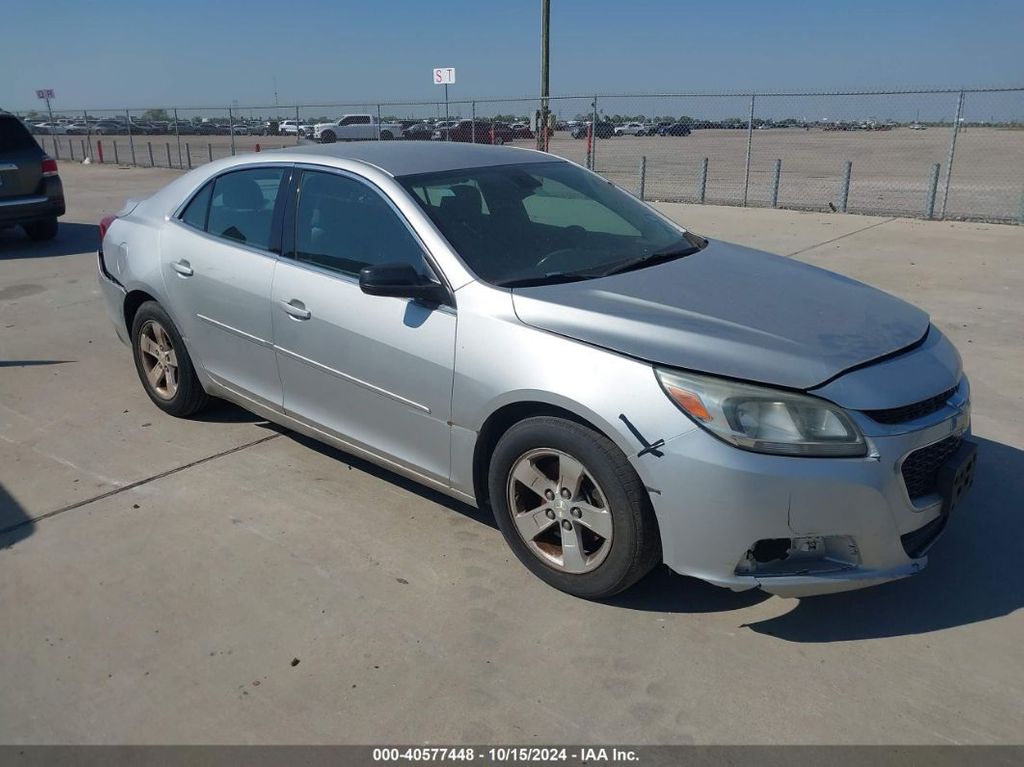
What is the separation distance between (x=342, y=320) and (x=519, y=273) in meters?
0.82

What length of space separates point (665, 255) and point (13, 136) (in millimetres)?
9885

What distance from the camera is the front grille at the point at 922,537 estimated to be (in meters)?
2.90

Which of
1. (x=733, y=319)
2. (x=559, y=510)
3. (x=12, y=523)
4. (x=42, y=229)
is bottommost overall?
(x=12, y=523)

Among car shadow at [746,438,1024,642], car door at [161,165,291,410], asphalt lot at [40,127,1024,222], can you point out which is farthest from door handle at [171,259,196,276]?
asphalt lot at [40,127,1024,222]

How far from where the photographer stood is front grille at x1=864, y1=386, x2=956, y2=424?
9.20ft

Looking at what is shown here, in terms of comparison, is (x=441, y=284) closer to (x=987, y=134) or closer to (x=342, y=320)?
(x=342, y=320)

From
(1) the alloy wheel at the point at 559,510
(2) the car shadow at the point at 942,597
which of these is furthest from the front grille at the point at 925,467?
(1) the alloy wheel at the point at 559,510

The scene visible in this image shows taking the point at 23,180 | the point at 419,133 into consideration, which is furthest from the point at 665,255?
the point at 419,133

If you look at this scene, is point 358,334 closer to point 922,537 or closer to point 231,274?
point 231,274

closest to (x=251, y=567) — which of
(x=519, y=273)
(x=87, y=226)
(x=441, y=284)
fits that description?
(x=441, y=284)

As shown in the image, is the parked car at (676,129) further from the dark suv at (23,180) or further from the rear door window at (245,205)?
the rear door window at (245,205)

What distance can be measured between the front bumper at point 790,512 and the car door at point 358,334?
103cm

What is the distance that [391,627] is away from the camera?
3107mm

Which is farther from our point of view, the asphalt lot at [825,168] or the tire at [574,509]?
the asphalt lot at [825,168]
